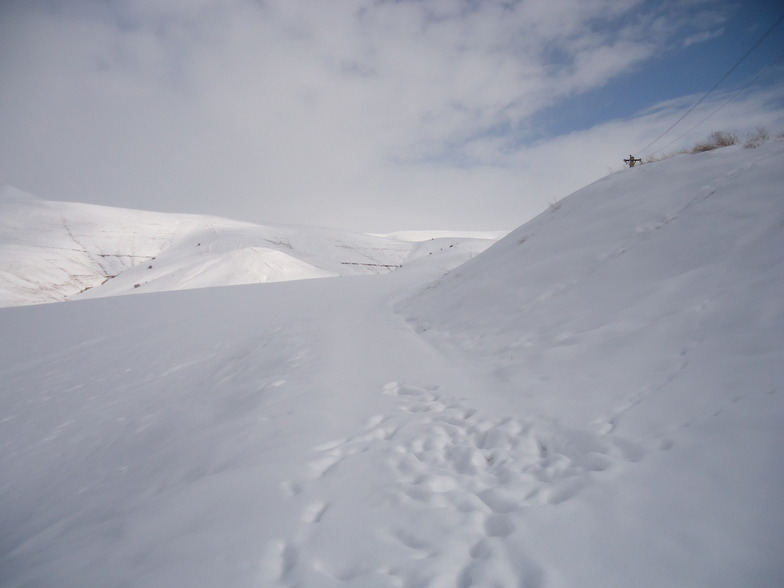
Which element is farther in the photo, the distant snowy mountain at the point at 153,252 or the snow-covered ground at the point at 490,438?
the distant snowy mountain at the point at 153,252

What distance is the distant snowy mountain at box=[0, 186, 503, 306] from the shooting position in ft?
170

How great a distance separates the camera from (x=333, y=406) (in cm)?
444

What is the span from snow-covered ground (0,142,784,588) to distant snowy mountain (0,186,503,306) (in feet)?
129

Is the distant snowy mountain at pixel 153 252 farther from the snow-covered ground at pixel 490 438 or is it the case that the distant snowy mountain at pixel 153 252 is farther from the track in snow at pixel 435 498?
the track in snow at pixel 435 498

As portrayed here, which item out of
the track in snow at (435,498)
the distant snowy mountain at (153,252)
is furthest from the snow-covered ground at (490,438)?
the distant snowy mountain at (153,252)

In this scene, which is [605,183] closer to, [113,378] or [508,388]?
[508,388]

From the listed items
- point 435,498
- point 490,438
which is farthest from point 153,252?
point 435,498

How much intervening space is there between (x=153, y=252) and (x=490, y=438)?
3495 inches

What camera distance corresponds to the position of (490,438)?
11.4 feet

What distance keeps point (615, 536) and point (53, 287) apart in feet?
248

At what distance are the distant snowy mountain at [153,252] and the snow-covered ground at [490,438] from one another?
129 ft

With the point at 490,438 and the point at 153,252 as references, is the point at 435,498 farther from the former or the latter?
the point at 153,252

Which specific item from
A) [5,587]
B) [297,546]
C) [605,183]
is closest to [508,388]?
[297,546]

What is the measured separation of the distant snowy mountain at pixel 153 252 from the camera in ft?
170
